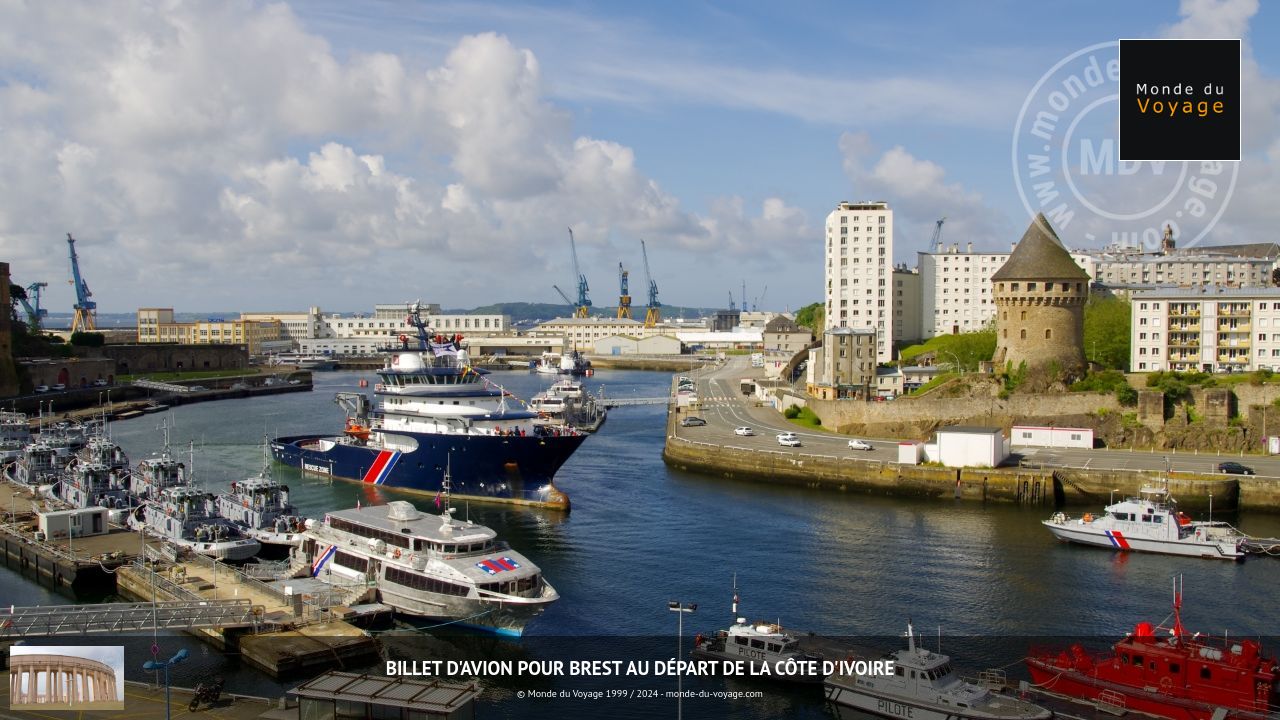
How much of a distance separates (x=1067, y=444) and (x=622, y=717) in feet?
92.2

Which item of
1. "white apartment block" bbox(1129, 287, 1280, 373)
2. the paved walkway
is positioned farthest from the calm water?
"white apartment block" bbox(1129, 287, 1280, 373)

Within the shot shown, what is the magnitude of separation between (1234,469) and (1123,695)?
65.0 feet

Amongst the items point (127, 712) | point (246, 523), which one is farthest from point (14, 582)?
point (127, 712)

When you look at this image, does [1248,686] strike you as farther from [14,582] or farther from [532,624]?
[14,582]

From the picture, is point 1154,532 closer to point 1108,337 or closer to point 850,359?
point 1108,337

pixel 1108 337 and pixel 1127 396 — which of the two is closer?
pixel 1127 396

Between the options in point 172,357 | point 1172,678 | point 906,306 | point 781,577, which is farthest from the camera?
point 172,357

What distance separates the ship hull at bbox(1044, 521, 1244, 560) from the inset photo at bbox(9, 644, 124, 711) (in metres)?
23.4

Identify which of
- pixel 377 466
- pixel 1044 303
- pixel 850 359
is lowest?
pixel 377 466

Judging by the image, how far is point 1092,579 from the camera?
23.4 metres

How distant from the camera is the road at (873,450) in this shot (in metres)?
33.3

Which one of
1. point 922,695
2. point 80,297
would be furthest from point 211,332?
point 922,695

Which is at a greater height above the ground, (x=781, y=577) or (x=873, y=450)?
(x=873, y=450)

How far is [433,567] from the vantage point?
65.4ft
